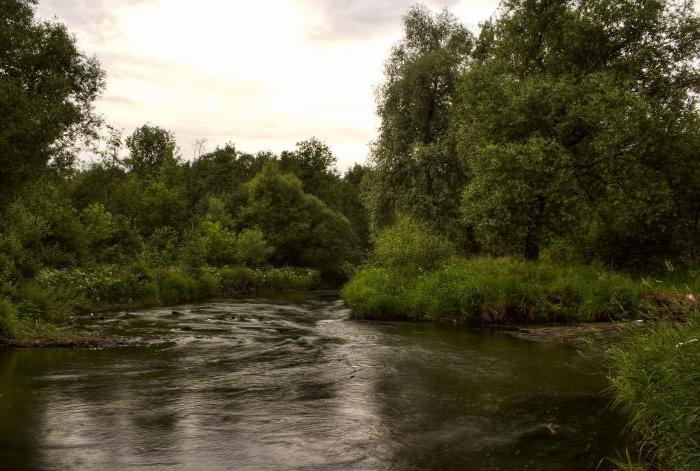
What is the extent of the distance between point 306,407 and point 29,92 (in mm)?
17352

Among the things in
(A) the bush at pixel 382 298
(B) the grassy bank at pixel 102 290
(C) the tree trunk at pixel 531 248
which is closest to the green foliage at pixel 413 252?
(A) the bush at pixel 382 298

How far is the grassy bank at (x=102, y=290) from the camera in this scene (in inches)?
614

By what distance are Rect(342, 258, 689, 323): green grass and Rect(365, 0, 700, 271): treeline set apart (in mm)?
2477

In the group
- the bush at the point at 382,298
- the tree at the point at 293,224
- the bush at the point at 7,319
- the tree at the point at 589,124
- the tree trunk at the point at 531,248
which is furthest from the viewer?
the tree at the point at 293,224

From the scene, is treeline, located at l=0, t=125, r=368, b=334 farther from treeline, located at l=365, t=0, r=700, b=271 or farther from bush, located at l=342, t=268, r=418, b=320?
treeline, located at l=365, t=0, r=700, b=271

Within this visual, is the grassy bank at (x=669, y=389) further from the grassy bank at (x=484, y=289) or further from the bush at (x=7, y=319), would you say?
the bush at (x=7, y=319)

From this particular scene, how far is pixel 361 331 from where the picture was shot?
19016 mm

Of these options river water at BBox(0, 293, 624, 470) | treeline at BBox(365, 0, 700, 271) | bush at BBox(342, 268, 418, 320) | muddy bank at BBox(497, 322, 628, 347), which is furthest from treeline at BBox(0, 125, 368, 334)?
treeline at BBox(365, 0, 700, 271)

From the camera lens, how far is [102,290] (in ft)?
84.8

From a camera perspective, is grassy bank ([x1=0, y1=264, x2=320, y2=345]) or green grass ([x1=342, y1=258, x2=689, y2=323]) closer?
grassy bank ([x1=0, y1=264, x2=320, y2=345])

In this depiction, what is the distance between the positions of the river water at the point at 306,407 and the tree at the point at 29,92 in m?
5.97

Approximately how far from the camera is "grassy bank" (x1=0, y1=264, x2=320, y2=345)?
1559 cm

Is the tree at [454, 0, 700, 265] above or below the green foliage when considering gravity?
above

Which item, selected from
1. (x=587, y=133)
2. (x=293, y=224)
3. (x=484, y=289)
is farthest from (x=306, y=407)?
(x=293, y=224)
